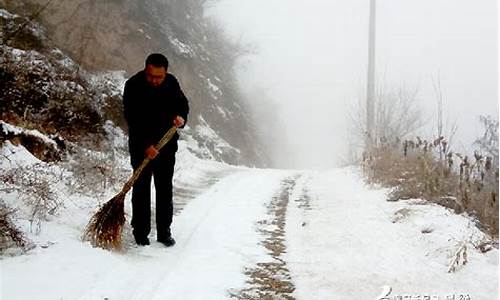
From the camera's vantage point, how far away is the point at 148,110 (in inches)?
237

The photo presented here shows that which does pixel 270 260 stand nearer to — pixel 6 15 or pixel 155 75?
pixel 155 75

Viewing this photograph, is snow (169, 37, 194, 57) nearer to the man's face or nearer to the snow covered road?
the snow covered road

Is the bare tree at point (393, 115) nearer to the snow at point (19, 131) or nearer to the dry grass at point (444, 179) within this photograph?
the dry grass at point (444, 179)

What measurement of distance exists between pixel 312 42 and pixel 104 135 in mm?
45986

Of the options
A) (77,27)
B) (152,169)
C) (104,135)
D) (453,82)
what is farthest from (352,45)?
(152,169)

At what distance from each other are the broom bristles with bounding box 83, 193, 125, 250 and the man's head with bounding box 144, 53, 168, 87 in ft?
3.84

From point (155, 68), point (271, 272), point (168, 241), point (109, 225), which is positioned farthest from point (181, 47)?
point (271, 272)

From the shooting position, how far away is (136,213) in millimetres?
6012

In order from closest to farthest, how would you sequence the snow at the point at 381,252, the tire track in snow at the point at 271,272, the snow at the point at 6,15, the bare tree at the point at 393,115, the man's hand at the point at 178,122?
1. the tire track in snow at the point at 271,272
2. the snow at the point at 381,252
3. the man's hand at the point at 178,122
4. the snow at the point at 6,15
5. the bare tree at the point at 393,115

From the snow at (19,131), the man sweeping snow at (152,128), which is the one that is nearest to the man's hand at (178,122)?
the man sweeping snow at (152,128)

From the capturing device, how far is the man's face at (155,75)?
19.2 feet

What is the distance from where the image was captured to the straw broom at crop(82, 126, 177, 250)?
18.1ft

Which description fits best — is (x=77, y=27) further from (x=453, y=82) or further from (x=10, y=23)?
(x=453, y=82)

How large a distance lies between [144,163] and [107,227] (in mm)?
703
